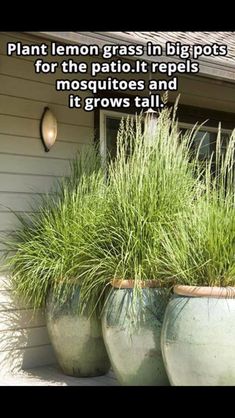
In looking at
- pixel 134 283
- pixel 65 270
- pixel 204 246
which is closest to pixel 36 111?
pixel 65 270

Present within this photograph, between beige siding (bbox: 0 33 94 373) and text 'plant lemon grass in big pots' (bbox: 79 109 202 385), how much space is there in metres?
0.82

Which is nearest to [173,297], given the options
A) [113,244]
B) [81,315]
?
[113,244]

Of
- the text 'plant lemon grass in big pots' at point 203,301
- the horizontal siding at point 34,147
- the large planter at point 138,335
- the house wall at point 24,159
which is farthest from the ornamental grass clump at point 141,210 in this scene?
the horizontal siding at point 34,147

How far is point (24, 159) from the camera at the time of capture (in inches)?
184

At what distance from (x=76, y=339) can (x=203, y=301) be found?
1.22 m

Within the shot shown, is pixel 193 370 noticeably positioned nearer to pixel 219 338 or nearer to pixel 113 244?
pixel 219 338

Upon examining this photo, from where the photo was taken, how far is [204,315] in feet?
10.7

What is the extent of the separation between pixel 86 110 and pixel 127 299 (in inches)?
78.7

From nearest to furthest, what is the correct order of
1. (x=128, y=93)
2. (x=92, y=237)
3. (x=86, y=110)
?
(x=92, y=237) → (x=86, y=110) → (x=128, y=93)

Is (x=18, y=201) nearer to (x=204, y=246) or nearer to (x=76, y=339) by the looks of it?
(x=76, y=339)

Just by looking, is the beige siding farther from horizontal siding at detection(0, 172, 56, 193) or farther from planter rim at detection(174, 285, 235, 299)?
planter rim at detection(174, 285, 235, 299)

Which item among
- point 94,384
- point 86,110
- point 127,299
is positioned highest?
point 86,110

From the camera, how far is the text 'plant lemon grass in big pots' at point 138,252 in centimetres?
365

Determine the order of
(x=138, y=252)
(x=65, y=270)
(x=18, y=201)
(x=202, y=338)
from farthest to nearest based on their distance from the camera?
(x=18, y=201)
(x=65, y=270)
(x=138, y=252)
(x=202, y=338)
